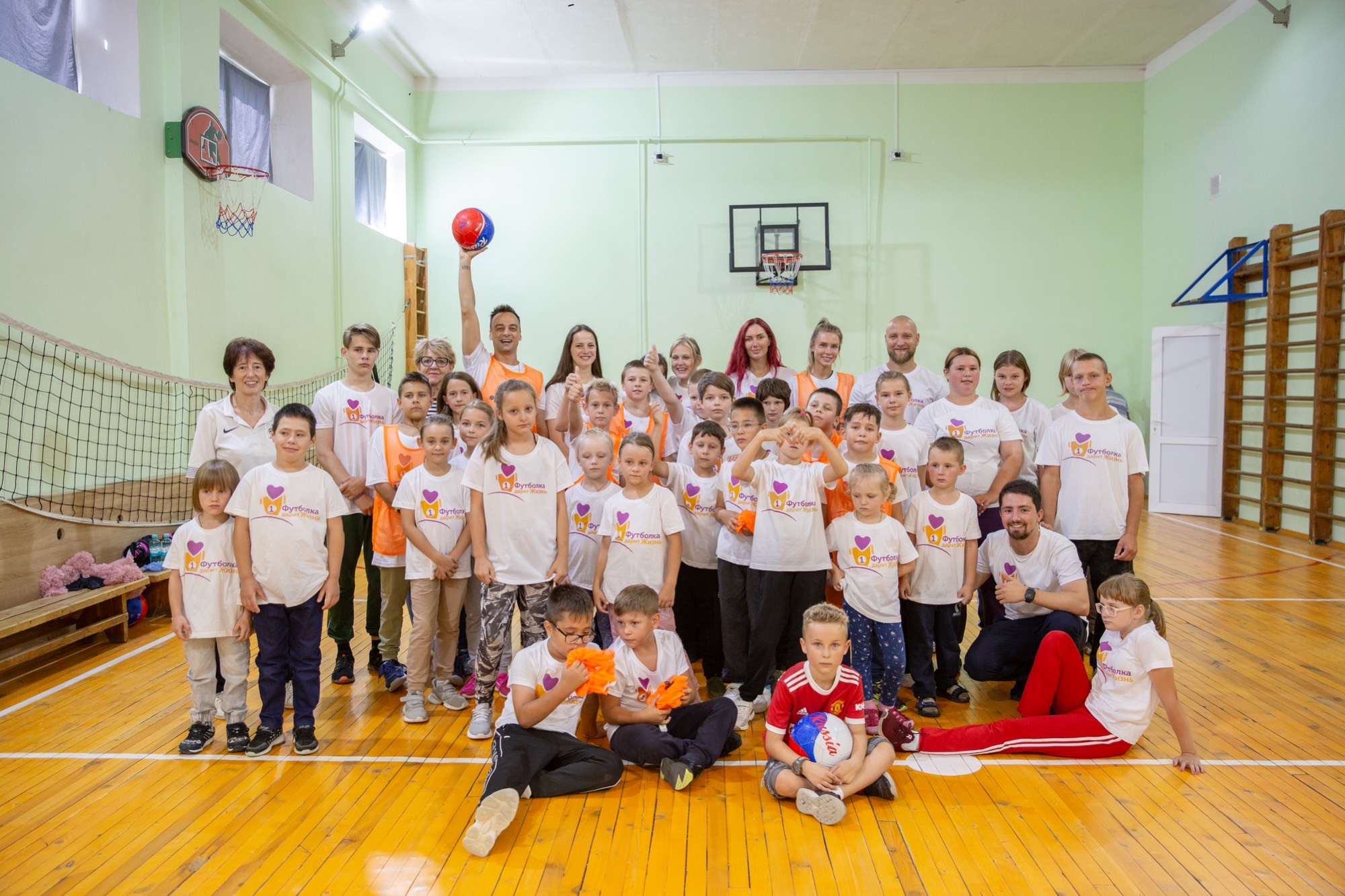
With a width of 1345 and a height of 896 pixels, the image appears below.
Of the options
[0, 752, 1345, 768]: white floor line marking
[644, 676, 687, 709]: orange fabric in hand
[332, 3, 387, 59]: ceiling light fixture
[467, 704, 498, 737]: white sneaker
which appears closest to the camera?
[644, 676, 687, 709]: orange fabric in hand

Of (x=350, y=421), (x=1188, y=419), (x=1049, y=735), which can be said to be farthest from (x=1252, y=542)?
(x=350, y=421)

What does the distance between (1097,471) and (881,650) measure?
4.24 feet

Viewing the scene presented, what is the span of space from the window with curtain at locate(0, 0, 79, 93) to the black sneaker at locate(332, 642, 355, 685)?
3502mm

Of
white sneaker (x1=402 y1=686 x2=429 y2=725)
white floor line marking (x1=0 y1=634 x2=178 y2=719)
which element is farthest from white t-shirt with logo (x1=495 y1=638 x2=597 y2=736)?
white floor line marking (x1=0 y1=634 x2=178 y2=719)

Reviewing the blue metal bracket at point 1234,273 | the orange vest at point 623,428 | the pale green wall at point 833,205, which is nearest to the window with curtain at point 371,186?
the pale green wall at point 833,205

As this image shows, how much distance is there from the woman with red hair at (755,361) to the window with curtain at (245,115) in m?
4.31

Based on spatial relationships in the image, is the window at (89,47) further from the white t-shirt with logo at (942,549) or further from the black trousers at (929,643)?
the black trousers at (929,643)

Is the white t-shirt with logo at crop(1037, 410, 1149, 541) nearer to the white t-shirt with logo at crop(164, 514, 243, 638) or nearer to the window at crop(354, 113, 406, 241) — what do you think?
the white t-shirt with logo at crop(164, 514, 243, 638)

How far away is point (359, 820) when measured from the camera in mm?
2641

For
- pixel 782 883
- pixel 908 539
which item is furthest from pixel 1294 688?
pixel 782 883

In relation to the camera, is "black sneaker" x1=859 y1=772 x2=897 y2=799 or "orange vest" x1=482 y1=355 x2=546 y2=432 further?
"orange vest" x1=482 y1=355 x2=546 y2=432

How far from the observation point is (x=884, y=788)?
275 centimetres

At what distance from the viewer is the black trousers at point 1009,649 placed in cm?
357

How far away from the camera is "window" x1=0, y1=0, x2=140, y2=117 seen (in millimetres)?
4777
